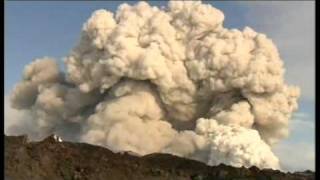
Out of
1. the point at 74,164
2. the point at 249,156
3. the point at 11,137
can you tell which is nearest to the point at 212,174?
the point at 74,164

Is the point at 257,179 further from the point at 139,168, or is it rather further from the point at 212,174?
the point at 139,168

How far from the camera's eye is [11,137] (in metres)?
24.0

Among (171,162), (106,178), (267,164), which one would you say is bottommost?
(106,178)

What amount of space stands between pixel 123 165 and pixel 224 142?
22.2m

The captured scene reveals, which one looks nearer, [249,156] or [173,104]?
[249,156]

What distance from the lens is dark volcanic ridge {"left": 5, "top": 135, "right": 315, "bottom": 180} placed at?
22.0 meters

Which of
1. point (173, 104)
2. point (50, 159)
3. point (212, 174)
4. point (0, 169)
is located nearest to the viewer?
point (0, 169)

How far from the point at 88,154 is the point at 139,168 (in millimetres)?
2368

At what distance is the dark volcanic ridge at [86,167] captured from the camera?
2197 centimetres

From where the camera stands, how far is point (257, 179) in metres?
26.2

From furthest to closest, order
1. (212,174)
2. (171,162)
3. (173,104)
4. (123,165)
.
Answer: (173,104), (171,162), (212,174), (123,165)

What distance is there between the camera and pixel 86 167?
931 inches

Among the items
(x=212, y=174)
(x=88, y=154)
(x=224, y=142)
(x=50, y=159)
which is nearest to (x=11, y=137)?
(x=50, y=159)

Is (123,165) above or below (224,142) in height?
below
